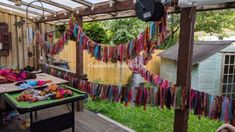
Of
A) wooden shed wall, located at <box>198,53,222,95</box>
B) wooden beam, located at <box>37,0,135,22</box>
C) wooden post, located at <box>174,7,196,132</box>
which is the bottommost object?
wooden shed wall, located at <box>198,53,222,95</box>

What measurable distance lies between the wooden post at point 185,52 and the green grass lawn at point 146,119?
1.57 metres

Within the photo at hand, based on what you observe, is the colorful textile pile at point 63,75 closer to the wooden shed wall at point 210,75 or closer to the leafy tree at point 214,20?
the wooden shed wall at point 210,75

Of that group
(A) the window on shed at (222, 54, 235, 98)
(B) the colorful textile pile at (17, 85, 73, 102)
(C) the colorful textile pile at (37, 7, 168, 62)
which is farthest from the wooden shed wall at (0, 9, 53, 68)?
(A) the window on shed at (222, 54, 235, 98)

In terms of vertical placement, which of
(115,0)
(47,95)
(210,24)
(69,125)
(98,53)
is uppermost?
(210,24)

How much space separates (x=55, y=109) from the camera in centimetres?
434

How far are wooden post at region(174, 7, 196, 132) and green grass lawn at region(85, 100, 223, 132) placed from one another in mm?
1571

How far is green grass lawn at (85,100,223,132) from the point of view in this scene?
12.7 ft

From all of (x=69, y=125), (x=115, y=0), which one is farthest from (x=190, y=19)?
(x=69, y=125)

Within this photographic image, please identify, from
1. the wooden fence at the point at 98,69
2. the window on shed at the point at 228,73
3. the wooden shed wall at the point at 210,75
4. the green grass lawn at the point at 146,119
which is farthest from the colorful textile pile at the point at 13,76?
the window on shed at the point at 228,73

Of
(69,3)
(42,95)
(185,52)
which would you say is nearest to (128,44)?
(185,52)

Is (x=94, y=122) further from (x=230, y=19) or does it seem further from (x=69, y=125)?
(x=230, y=19)

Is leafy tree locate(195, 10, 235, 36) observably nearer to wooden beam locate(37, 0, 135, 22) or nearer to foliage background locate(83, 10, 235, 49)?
foliage background locate(83, 10, 235, 49)

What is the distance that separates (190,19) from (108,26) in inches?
276

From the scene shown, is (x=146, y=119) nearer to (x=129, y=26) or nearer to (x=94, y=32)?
(x=94, y=32)
